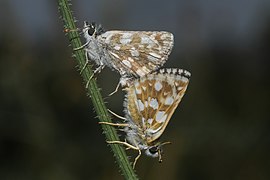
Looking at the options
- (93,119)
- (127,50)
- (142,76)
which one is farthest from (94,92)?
(93,119)

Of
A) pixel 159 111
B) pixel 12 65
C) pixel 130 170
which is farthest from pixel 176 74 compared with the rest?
pixel 12 65

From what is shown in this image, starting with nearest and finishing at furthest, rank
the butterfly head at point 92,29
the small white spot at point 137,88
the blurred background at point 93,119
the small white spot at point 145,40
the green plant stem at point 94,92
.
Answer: the green plant stem at point 94,92 < the butterfly head at point 92,29 < the small white spot at point 137,88 < the small white spot at point 145,40 < the blurred background at point 93,119

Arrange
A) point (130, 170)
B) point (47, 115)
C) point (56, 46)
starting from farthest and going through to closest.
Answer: point (56, 46) < point (47, 115) < point (130, 170)

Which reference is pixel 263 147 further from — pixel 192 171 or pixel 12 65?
pixel 12 65

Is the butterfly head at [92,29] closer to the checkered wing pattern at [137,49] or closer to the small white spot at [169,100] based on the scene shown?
the checkered wing pattern at [137,49]

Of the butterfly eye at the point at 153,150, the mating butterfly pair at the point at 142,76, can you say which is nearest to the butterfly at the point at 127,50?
the mating butterfly pair at the point at 142,76

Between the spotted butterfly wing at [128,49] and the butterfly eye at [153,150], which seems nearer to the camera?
the spotted butterfly wing at [128,49]
